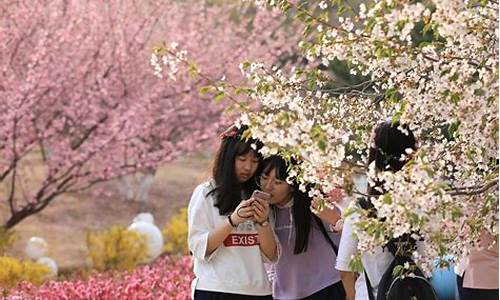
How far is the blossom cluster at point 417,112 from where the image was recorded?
2861mm

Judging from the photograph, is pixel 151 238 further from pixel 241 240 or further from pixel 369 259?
pixel 369 259

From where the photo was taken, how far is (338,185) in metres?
3.10

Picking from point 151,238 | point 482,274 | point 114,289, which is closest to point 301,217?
point 482,274

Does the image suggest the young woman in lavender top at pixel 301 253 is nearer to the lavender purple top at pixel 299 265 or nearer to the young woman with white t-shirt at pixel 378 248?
the lavender purple top at pixel 299 265

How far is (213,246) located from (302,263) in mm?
526

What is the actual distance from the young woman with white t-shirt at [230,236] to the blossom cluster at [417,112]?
803 mm

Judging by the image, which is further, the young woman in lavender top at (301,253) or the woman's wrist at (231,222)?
the young woman in lavender top at (301,253)

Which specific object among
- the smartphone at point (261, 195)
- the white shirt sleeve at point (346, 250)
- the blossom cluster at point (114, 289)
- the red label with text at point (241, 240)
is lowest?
the blossom cluster at point (114, 289)

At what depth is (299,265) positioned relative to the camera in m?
4.73

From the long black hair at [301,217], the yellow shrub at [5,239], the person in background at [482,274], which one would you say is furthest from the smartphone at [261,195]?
the yellow shrub at [5,239]

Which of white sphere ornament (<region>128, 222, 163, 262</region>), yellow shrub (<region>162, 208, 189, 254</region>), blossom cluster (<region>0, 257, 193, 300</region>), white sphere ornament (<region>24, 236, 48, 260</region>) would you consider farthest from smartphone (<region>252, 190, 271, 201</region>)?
yellow shrub (<region>162, 208, 189, 254</region>)

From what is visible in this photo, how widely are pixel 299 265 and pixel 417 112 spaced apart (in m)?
1.58

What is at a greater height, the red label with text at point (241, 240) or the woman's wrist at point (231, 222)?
the woman's wrist at point (231, 222)

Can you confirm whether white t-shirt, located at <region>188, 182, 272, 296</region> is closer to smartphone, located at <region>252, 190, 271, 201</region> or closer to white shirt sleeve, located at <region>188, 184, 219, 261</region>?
white shirt sleeve, located at <region>188, 184, 219, 261</region>
